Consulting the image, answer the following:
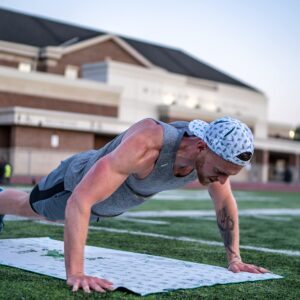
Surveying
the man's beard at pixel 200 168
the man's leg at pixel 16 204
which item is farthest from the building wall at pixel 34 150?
the man's beard at pixel 200 168

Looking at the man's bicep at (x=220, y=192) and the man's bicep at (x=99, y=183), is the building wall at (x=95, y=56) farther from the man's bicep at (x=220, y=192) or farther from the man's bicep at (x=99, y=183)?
the man's bicep at (x=99, y=183)

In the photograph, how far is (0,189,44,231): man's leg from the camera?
16.8 ft

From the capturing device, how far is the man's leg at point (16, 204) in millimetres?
5130

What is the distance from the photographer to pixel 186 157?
13.6ft

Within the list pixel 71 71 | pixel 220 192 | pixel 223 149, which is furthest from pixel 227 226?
pixel 71 71

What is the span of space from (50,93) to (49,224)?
35.6m

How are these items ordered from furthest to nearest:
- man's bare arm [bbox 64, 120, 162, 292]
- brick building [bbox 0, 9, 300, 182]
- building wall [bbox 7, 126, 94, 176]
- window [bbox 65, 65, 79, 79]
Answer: window [bbox 65, 65, 79, 79] < brick building [bbox 0, 9, 300, 182] < building wall [bbox 7, 126, 94, 176] < man's bare arm [bbox 64, 120, 162, 292]

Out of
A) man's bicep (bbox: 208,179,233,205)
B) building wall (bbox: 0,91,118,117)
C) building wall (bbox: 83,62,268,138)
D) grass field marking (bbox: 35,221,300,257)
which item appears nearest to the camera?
man's bicep (bbox: 208,179,233,205)

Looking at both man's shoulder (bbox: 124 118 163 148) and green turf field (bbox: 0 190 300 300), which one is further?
green turf field (bbox: 0 190 300 300)

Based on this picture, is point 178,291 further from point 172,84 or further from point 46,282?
point 172,84

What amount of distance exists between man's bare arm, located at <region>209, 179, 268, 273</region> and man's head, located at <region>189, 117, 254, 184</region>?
95 cm

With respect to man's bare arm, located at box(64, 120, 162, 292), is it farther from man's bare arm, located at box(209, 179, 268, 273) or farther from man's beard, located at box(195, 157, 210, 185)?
man's bare arm, located at box(209, 179, 268, 273)

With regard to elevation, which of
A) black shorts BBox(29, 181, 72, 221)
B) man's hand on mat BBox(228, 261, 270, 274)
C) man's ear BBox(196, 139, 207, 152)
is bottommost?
man's hand on mat BBox(228, 261, 270, 274)

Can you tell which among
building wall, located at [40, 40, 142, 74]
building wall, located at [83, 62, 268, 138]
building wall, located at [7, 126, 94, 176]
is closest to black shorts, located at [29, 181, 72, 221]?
building wall, located at [7, 126, 94, 176]
